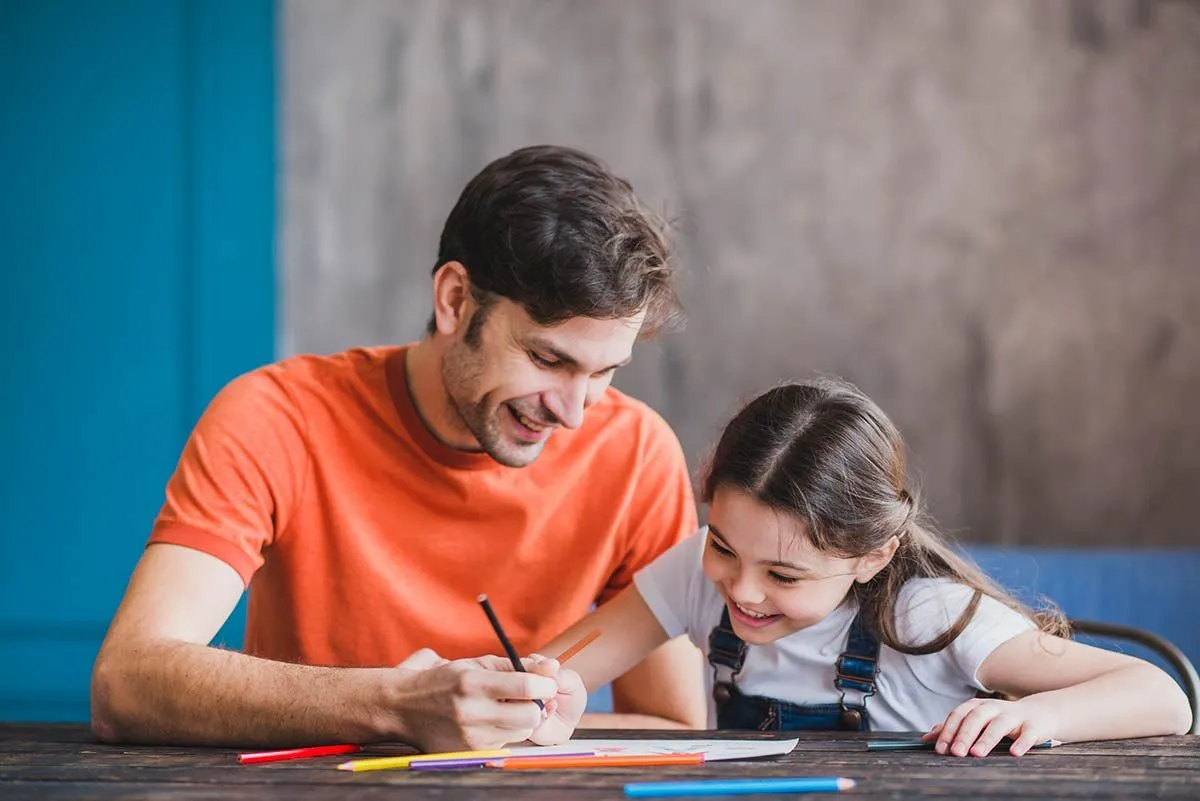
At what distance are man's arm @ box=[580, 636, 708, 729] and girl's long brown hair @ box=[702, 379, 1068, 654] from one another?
36 cm

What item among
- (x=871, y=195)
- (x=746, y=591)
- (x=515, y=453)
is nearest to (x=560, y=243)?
(x=515, y=453)

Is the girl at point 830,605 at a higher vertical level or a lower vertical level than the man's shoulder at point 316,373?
lower

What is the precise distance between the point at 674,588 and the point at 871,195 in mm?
1919

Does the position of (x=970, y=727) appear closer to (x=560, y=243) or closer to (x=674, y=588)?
(x=674, y=588)

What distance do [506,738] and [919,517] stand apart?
2.57 ft

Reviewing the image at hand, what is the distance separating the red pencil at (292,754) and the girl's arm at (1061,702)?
0.60 m

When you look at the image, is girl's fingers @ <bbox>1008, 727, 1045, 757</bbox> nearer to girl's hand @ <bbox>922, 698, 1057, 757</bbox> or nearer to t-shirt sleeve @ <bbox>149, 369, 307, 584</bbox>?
girl's hand @ <bbox>922, 698, 1057, 757</bbox>

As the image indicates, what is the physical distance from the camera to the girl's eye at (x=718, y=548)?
1593mm

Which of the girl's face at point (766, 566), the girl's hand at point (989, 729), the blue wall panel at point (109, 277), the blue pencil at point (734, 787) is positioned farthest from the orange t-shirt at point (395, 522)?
the blue wall panel at point (109, 277)

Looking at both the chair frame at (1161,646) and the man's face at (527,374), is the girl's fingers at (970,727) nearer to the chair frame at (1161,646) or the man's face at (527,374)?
the chair frame at (1161,646)

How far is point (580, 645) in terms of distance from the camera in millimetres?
1596

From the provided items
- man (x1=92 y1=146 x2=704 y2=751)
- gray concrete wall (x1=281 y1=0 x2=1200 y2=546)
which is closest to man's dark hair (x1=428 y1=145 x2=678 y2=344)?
man (x1=92 y1=146 x2=704 y2=751)

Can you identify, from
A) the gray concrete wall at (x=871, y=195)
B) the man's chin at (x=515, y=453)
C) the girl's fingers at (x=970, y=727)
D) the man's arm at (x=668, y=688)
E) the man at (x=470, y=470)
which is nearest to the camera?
the girl's fingers at (x=970, y=727)

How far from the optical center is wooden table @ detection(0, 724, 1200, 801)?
3.49 ft
